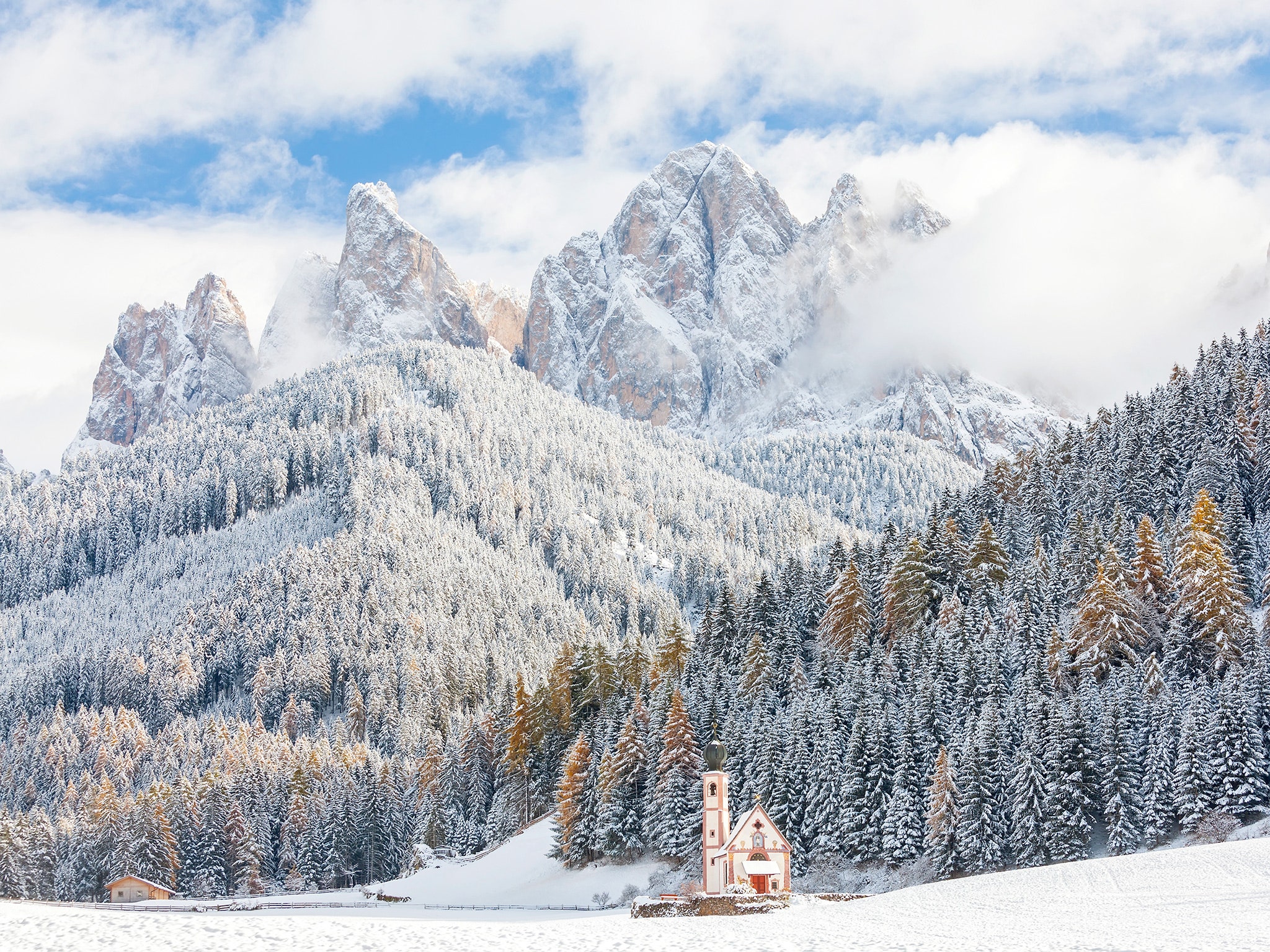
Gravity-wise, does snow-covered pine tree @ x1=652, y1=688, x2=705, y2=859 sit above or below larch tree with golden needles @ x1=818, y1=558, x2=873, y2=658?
below

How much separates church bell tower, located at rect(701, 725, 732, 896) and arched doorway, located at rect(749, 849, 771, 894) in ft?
4.74

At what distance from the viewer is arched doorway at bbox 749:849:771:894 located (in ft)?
168

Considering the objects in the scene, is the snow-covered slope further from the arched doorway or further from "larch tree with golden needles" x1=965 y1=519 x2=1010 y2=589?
"larch tree with golden needles" x1=965 y1=519 x2=1010 y2=589

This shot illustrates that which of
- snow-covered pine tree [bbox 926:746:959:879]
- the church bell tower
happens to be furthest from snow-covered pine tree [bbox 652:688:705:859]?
snow-covered pine tree [bbox 926:746:959:879]

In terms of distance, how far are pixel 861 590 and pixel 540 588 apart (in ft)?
350

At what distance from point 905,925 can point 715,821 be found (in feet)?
72.1

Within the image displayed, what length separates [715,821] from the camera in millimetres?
53250

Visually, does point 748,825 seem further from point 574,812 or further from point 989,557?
point 989,557

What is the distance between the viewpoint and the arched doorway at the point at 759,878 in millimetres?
51125

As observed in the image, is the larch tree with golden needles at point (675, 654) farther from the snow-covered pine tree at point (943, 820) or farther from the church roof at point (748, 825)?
the church roof at point (748, 825)

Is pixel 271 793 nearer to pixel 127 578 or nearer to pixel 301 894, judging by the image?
pixel 301 894

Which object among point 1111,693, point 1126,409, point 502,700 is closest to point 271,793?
point 502,700

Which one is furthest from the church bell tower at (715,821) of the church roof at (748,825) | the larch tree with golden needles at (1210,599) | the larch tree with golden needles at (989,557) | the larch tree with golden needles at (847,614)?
the larch tree with golden needles at (989,557)

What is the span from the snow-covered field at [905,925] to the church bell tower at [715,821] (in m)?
14.4
